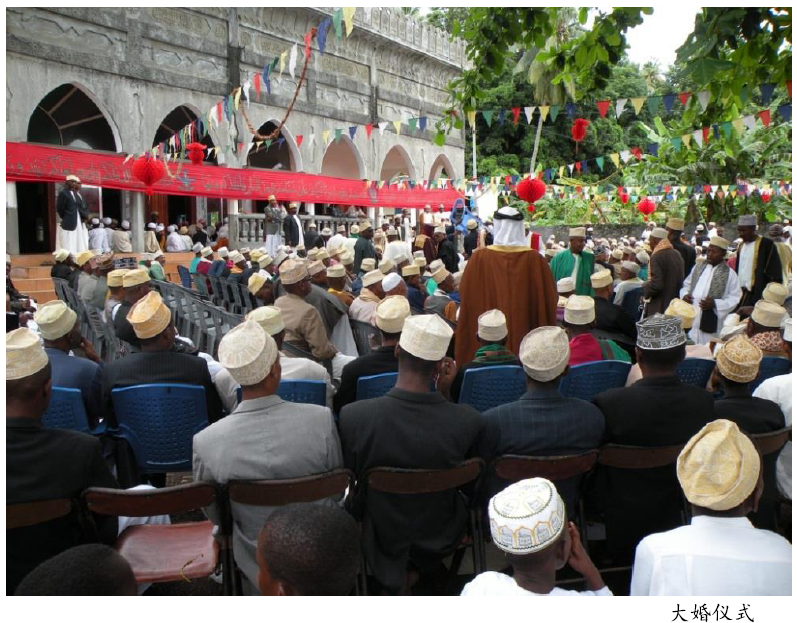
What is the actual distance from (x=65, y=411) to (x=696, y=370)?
3.62m

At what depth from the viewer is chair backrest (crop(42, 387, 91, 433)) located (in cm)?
364

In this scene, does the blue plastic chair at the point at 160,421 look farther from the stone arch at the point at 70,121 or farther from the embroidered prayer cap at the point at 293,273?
the stone arch at the point at 70,121

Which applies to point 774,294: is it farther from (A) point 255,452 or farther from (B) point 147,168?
(B) point 147,168

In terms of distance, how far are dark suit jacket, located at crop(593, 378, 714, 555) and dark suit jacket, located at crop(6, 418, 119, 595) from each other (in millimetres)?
2185

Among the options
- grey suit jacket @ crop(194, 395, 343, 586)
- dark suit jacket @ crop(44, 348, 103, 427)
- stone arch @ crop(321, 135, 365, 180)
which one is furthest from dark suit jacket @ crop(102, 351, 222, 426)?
stone arch @ crop(321, 135, 365, 180)

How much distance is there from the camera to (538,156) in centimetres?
3803

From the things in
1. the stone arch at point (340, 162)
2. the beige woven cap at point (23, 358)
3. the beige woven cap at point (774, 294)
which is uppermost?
the stone arch at point (340, 162)

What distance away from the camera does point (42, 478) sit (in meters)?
2.67

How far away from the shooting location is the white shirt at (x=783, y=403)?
3.44 metres

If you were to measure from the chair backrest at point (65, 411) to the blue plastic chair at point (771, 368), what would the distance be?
379cm

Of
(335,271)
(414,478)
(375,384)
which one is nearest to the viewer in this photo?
(414,478)

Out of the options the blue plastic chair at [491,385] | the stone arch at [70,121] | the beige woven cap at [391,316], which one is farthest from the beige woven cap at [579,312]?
the stone arch at [70,121]

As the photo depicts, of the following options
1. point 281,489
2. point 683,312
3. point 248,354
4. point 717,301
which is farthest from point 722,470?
point 717,301

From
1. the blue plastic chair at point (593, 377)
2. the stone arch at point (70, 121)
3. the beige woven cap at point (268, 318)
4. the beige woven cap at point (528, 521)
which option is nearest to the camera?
the beige woven cap at point (528, 521)
